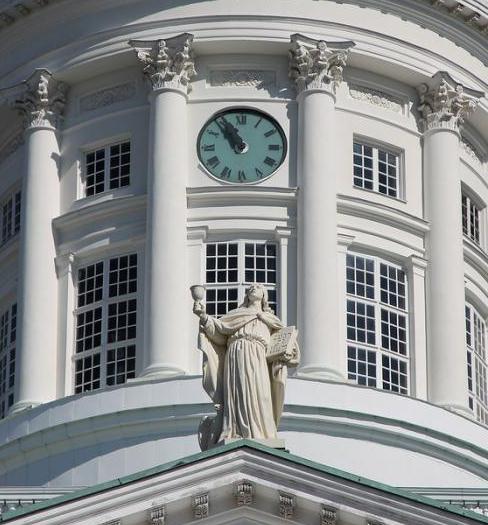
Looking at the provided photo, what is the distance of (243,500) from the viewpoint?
5072 cm

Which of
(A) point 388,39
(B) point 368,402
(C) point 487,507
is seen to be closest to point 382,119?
(A) point 388,39

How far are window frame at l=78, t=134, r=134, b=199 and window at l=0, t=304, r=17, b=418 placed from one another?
2.66m

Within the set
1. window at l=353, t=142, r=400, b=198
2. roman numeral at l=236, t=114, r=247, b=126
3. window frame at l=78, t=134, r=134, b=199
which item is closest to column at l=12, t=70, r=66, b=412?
window frame at l=78, t=134, r=134, b=199

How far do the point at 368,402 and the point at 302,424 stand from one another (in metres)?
1.51

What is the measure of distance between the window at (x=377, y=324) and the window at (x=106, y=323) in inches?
162

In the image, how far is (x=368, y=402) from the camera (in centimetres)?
6781

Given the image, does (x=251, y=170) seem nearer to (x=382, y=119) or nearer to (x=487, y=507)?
(x=382, y=119)

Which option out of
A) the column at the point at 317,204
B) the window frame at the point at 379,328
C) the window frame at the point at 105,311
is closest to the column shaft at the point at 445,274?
the window frame at the point at 379,328

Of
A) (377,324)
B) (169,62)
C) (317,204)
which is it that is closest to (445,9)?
(317,204)

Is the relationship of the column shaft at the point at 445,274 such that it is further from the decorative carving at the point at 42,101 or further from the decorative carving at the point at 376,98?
the decorative carving at the point at 42,101

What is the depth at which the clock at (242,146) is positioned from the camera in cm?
7081

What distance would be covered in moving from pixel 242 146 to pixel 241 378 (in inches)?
709

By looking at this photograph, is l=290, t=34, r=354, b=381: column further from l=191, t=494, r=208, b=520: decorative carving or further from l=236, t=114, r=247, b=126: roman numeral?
l=191, t=494, r=208, b=520: decorative carving

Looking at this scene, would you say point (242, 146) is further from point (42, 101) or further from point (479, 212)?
point (479, 212)
